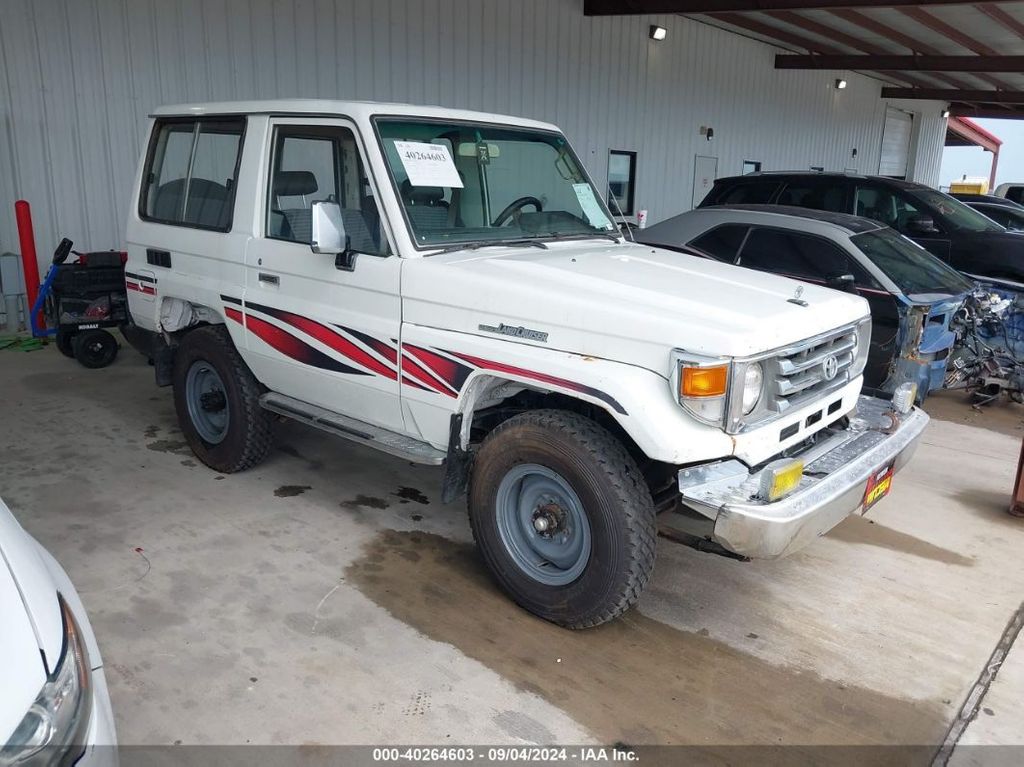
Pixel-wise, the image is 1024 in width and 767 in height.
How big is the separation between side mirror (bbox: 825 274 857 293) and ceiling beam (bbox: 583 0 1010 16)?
21.4 feet

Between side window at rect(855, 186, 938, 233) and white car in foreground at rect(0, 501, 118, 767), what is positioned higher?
side window at rect(855, 186, 938, 233)

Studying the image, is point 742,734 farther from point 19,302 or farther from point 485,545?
point 19,302

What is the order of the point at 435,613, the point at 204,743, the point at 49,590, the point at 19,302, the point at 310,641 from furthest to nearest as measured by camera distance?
the point at 19,302
the point at 435,613
the point at 310,641
the point at 204,743
the point at 49,590

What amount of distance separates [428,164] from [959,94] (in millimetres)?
23910

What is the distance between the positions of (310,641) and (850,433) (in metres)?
2.57

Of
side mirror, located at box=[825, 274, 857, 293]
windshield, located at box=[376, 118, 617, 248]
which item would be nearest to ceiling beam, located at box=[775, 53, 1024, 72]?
side mirror, located at box=[825, 274, 857, 293]

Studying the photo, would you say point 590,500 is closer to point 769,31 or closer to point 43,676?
point 43,676

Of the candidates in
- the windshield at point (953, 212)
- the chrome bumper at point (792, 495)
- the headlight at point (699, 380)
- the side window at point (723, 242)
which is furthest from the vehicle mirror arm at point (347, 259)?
the windshield at point (953, 212)

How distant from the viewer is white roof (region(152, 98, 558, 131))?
3781 mm

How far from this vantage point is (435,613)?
3510 mm

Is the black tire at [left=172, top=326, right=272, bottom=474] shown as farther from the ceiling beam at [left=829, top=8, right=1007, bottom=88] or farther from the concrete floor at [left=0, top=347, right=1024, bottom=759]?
the ceiling beam at [left=829, top=8, right=1007, bottom=88]

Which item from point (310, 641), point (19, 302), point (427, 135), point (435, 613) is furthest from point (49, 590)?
point (19, 302)

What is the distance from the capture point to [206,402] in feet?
15.9

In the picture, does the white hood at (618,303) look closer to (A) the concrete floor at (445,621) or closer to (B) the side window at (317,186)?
(B) the side window at (317,186)
